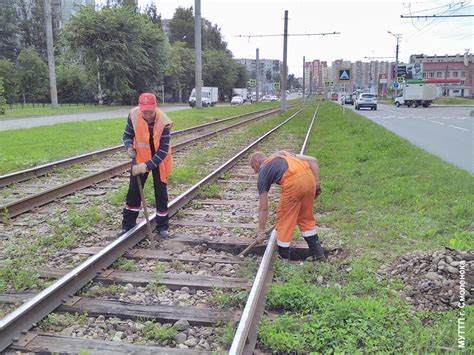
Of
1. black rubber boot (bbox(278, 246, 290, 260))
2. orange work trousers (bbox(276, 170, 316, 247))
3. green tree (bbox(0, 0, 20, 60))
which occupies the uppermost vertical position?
green tree (bbox(0, 0, 20, 60))

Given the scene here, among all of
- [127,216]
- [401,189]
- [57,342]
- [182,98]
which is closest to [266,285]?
[57,342]

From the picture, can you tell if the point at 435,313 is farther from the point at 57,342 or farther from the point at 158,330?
the point at 57,342

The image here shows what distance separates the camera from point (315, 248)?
5.29 metres

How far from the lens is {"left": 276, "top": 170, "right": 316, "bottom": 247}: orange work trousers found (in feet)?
16.4

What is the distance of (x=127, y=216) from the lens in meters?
5.98

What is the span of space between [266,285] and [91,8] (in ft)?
168

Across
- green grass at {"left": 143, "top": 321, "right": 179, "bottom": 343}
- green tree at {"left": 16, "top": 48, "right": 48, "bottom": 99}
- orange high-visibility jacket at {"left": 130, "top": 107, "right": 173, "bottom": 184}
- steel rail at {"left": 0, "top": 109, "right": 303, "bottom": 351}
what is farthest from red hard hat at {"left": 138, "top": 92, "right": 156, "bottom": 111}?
green tree at {"left": 16, "top": 48, "right": 48, "bottom": 99}

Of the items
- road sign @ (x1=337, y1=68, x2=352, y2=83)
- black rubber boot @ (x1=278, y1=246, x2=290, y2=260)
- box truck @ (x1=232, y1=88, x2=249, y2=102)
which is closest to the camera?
black rubber boot @ (x1=278, y1=246, x2=290, y2=260)

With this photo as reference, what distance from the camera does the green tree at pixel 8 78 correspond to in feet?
177

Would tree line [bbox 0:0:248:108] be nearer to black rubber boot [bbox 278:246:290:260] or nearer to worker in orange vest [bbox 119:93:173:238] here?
worker in orange vest [bbox 119:93:173:238]

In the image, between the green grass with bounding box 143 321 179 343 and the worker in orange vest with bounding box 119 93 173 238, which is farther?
the worker in orange vest with bounding box 119 93 173 238

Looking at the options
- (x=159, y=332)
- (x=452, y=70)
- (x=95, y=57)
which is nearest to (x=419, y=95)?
(x=95, y=57)

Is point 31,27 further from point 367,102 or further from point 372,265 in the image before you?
point 372,265

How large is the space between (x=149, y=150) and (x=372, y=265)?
2.90 m
